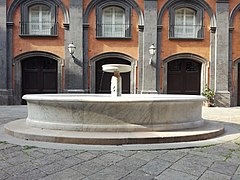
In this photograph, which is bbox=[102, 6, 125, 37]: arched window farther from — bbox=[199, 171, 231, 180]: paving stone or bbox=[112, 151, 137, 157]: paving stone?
bbox=[199, 171, 231, 180]: paving stone

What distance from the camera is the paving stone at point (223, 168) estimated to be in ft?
10.1

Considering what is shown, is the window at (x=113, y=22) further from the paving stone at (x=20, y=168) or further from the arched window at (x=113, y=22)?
the paving stone at (x=20, y=168)

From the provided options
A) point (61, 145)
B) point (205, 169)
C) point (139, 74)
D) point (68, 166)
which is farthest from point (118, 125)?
point (139, 74)

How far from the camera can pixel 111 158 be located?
352 centimetres

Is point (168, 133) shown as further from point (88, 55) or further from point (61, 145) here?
point (88, 55)

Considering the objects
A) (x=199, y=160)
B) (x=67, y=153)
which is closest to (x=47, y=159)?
Result: (x=67, y=153)

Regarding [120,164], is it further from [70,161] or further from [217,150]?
[217,150]

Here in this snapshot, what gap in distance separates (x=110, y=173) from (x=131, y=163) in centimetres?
47

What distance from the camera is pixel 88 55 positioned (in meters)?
13.2

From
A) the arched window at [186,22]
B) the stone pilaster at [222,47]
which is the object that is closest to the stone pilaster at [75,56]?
the arched window at [186,22]

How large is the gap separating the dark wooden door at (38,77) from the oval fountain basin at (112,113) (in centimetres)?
894

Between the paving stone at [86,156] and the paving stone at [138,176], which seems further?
the paving stone at [86,156]

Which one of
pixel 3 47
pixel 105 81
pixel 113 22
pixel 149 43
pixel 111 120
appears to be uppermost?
pixel 113 22

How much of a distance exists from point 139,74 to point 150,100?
28.6 ft
